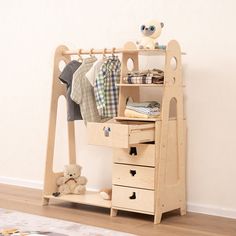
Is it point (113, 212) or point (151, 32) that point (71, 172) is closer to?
point (113, 212)

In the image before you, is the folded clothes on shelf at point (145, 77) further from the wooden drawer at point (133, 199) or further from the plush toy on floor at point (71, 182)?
the plush toy on floor at point (71, 182)

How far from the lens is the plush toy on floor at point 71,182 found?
362 centimetres

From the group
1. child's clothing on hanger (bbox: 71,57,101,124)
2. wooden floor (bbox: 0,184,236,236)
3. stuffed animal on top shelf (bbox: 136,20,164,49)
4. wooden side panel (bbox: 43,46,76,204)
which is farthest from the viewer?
wooden side panel (bbox: 43,46,76,204)

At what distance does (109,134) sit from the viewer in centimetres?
306

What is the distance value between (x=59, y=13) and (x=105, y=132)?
53.8 inches

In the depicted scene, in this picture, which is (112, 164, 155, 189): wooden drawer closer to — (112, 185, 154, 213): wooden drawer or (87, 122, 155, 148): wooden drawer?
(112, 185, 154, 213): wooden drawer

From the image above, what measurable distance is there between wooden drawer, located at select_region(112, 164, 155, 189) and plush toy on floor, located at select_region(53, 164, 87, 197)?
1.44 feet

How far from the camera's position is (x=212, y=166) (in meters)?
3.34

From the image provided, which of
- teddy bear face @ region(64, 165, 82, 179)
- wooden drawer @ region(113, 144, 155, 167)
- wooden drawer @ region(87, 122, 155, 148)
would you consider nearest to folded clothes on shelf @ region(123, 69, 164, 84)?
wooden drawer @ region(87, 122, 155, 148)

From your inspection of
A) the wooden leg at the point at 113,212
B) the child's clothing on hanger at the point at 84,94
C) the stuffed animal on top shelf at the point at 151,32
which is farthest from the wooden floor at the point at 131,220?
the stuffed animal on top shelf at the point at 151,32

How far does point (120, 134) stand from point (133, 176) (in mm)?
323

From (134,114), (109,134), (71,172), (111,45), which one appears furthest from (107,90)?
(71,172)

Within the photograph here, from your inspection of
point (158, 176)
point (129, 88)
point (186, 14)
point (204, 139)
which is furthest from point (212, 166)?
point (186, 14)

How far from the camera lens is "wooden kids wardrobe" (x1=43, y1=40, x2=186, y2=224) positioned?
10.2ft
